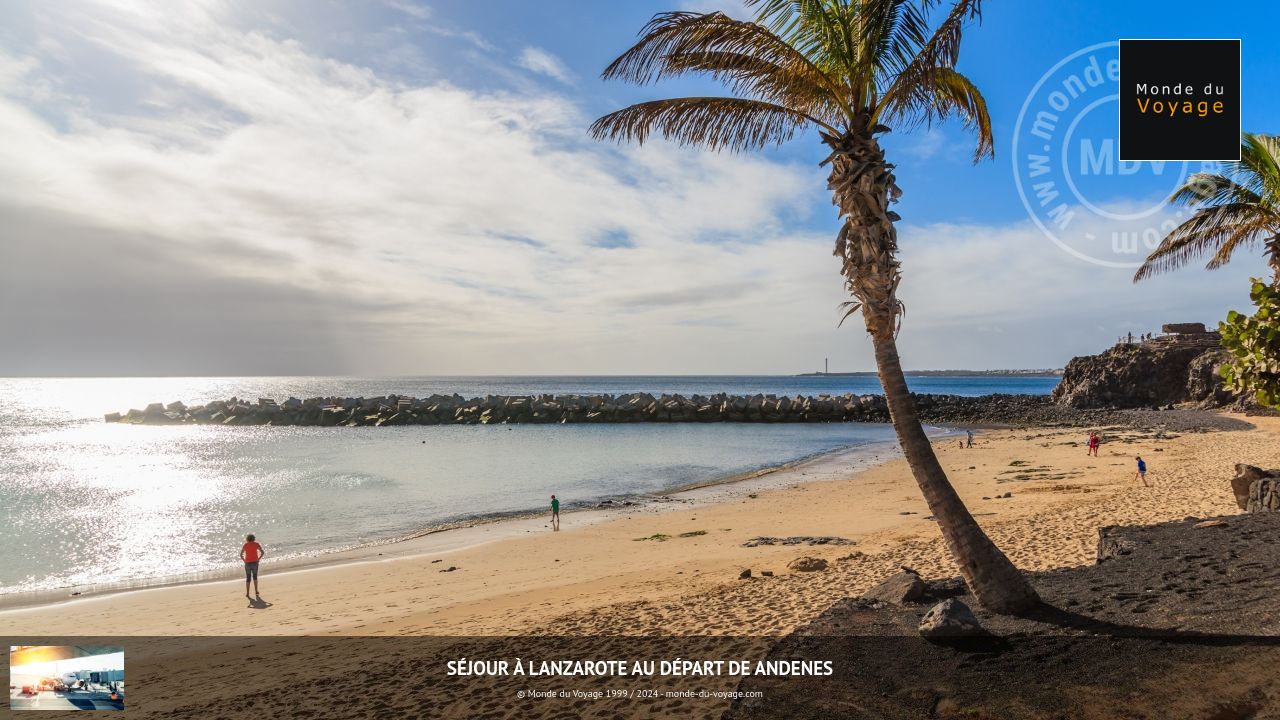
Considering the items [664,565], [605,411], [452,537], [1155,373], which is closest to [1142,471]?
[664,565]

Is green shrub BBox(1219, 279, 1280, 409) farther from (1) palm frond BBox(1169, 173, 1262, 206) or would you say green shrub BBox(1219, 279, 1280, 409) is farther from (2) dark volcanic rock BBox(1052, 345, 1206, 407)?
(2) dark volcanic rock BBox(1052, 345, 1206, 407)

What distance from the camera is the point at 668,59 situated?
7727 mm

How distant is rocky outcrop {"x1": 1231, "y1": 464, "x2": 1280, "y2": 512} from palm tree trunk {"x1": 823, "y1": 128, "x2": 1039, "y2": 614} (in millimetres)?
6656

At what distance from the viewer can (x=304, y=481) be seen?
1165 inches

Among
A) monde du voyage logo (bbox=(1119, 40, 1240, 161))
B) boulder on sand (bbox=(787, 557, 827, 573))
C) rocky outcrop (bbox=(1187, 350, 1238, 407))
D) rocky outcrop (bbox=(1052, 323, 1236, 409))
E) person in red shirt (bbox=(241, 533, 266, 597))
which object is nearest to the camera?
monde du voyage logo (bbox=(1119, 40, 1240, 161))

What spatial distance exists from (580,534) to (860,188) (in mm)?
13827

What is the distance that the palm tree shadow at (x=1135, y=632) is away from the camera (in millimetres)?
5344

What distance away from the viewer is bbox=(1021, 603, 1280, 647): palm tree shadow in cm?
534

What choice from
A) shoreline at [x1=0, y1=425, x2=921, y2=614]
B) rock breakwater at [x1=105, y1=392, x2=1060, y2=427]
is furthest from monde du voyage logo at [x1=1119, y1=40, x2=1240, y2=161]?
rock breakwater at [x1=105, y1=392, x2=1060, y2=427]

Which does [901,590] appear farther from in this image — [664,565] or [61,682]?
[61,682]

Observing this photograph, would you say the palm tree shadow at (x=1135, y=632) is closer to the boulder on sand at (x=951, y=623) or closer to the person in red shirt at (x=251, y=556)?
the boulder on sand at (x=951, y=623)

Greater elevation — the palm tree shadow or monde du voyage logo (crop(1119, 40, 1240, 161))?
monde du voyage logo (crop(1119, 40, 1240, 161))

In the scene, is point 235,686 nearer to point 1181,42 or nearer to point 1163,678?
point 1163,678

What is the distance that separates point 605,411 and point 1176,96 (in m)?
53.0
